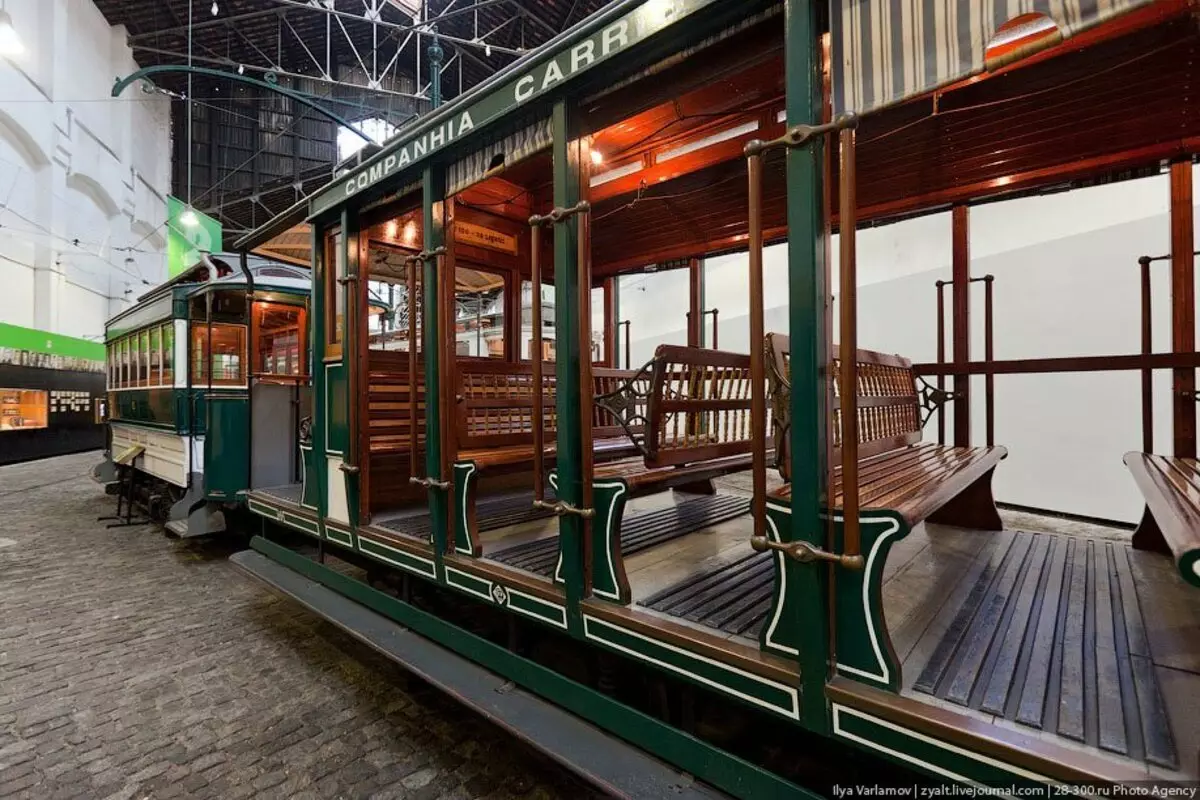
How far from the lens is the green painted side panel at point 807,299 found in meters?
1.29

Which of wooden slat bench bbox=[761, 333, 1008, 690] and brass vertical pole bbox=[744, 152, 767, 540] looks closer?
wooden slat bench bbox=[761, 333, 1008, 690]

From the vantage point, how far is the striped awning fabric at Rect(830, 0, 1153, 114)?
1.05m

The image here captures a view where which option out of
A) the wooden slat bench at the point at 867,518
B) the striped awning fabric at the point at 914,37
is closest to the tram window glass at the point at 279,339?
the wooden slat bench at the point at 867,518

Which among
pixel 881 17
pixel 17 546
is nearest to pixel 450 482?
pixel 881 17

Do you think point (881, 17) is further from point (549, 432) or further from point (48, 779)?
point (48, 779)

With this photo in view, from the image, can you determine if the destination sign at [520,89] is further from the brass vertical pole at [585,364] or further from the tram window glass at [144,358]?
the tram window glass at [144,358]

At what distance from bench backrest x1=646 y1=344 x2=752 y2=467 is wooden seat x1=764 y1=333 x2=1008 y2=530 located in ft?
1.11

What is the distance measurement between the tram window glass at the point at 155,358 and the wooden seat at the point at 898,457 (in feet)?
20.9

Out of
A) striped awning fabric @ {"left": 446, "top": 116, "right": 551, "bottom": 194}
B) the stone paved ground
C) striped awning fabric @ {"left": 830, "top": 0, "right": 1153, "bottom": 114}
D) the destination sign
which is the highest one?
the destination sign

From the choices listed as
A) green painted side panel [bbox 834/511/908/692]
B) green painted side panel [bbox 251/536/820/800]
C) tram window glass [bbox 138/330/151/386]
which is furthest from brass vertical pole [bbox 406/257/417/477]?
tram window glass [bbox 138/330/151/386]

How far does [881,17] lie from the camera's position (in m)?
1.24

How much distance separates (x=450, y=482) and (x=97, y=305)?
1617 cm

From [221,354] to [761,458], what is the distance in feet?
18.9

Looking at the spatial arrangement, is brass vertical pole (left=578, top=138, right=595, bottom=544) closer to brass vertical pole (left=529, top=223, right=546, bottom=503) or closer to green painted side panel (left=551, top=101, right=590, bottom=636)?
green painted side panel (left=551, top=101, right=590, bottom=636)
